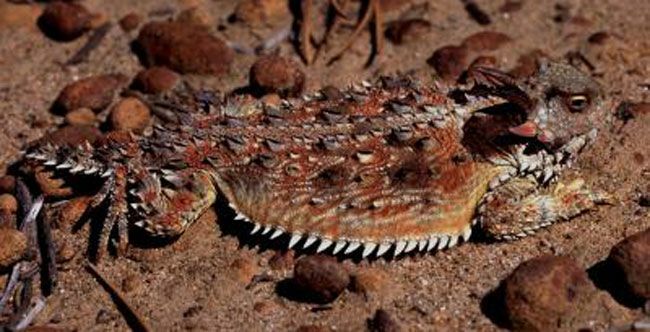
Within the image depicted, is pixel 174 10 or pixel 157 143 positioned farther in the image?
pixel 174 10

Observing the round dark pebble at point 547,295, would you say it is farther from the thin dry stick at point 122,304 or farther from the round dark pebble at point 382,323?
the thin dry stick at point 122,304

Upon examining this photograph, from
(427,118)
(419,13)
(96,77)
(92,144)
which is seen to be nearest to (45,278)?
(92,144)

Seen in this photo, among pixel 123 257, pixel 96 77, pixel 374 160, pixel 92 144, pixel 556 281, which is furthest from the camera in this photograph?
pixel 96 77

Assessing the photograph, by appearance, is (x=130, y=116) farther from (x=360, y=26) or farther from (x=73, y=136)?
(x=360, y=26)

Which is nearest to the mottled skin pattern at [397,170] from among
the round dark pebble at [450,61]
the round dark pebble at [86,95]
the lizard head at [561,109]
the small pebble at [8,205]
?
the lizard head at [561,109]

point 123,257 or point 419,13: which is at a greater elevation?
point 419,13

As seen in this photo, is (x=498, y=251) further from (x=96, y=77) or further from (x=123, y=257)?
(x=96, y=77)
